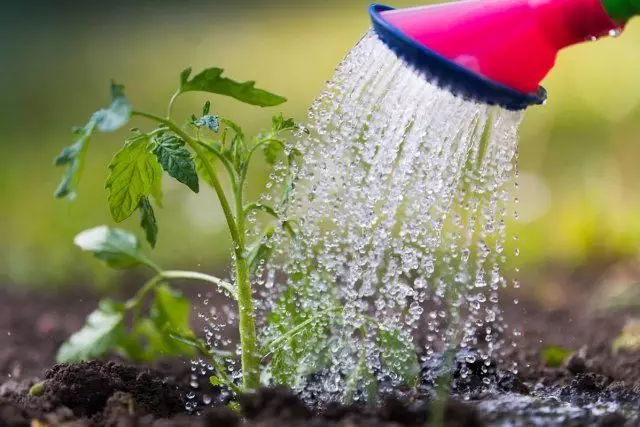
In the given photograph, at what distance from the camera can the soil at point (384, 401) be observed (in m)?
1.28

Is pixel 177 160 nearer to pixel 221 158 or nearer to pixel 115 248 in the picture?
pixel 221 158

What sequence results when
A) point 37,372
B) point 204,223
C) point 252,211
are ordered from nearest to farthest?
point 252,211 < point 37,372 < point 204,223

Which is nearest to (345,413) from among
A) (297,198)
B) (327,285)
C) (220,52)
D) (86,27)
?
(327,285)

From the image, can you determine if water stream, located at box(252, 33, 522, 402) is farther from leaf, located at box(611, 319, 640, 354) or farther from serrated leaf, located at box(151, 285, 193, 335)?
leaf, located at box(611, 319, 640, 354)

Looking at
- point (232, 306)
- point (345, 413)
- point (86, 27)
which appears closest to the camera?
point (345, 413)

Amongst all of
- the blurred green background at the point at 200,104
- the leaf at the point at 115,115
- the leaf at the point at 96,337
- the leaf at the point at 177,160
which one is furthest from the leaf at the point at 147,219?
the blurred green background at the point at 200,104

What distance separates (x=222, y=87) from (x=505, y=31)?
1.55 ft

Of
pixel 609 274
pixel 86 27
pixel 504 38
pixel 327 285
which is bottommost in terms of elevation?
pixel 609 274

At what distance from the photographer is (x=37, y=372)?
1.93 metres

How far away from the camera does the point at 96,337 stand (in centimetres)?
175

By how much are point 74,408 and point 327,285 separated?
494mm

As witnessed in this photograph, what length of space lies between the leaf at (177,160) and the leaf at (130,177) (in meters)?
0.04

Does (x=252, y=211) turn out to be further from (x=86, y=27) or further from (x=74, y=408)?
(x=86, y=27)

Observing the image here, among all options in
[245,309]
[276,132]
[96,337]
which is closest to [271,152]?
[276,132]
